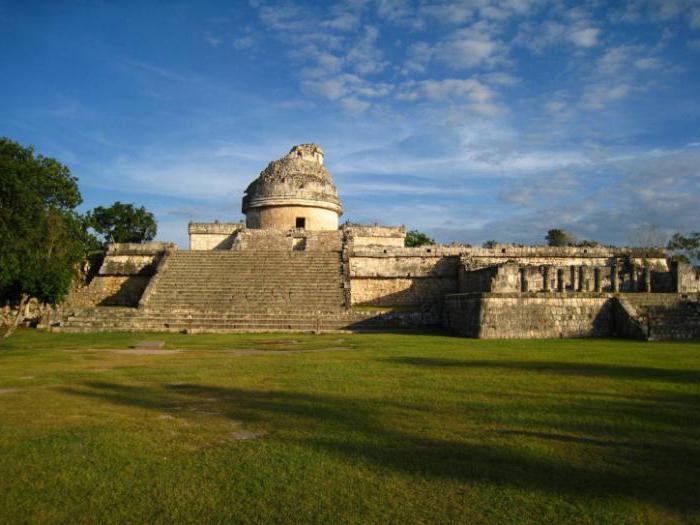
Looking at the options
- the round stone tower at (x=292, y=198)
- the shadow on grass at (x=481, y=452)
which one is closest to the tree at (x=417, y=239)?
the round stone tower at (x=292, y=198)

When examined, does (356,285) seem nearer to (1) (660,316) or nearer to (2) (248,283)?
(2) (248,283)

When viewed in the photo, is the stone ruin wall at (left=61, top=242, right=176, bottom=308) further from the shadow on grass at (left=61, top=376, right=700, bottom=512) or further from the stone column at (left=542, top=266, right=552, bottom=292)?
the shadow on grass at (left=61, top=376, right=700, bottom=512)

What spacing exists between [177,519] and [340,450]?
1.42 metres

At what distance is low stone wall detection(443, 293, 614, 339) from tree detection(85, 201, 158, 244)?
39.9 metres

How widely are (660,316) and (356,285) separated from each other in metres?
11.0

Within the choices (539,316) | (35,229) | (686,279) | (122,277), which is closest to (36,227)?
(35,229)

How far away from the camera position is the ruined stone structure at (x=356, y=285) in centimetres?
1485

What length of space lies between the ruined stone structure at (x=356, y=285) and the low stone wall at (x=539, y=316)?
3cm

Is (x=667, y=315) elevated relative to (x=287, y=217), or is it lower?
lower

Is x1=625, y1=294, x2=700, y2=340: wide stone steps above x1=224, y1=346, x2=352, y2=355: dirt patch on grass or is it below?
above

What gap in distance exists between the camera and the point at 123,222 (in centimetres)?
4909

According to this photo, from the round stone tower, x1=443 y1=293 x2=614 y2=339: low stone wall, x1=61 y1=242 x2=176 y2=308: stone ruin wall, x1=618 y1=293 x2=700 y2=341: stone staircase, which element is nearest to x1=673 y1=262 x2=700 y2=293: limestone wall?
x1=618 y1=293 x2=700 y2=341: stone staircase

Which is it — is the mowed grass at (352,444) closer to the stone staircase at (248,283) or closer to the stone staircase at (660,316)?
the stone staircase at (660,316)

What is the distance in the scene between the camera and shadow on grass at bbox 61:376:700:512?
3.57 meters
